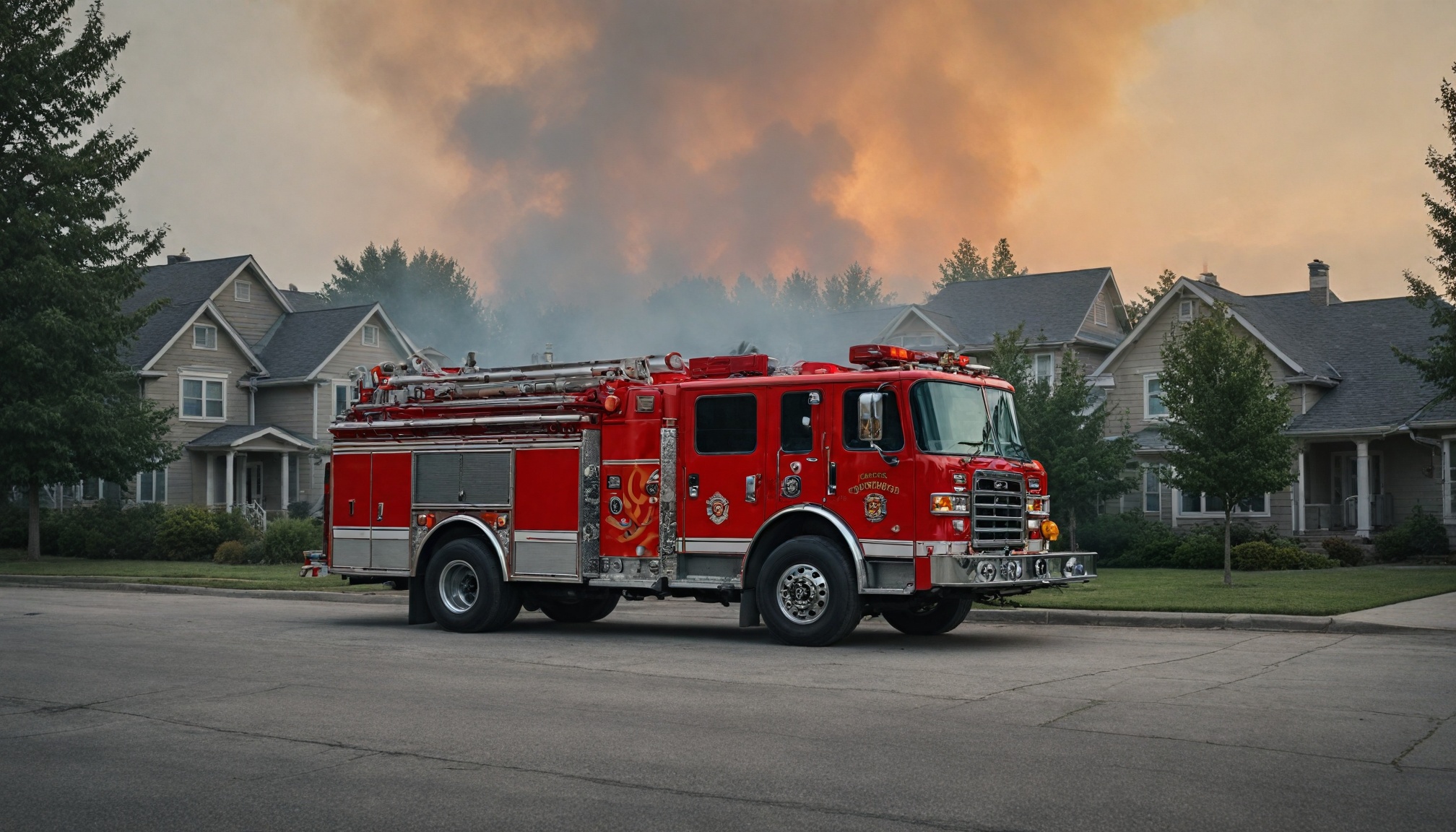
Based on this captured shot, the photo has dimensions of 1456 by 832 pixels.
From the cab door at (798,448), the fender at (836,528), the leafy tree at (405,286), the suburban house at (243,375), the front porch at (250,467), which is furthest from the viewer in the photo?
the leafy tree at (405,286)

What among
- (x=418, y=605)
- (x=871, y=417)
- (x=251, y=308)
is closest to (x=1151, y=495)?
(x=418, y=605)

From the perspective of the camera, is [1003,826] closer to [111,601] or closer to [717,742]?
[717,742]

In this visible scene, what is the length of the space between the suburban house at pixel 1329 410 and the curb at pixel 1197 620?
1706cm

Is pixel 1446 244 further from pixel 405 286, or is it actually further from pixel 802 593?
pixel 405 286

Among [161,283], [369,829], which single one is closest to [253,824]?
[369,829]

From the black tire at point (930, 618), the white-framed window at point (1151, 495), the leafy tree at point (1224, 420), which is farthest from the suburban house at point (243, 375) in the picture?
the black tire at point (930, 618)

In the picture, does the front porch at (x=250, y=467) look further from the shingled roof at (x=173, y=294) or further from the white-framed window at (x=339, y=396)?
the shingled roof at (x=173, y=294)

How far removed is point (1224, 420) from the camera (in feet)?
71.2

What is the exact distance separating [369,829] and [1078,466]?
2425cm

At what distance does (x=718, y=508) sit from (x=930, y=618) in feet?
9.10

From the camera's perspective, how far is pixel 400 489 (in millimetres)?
16078

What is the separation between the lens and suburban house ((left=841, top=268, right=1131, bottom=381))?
138 feet

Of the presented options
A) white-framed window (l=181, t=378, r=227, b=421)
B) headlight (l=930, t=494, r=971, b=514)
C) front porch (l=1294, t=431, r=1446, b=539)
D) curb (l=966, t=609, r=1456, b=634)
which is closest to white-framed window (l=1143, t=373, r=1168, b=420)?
front porch (l=1294, t=431, r=1446, b=539)

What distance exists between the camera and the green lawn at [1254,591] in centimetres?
1656
